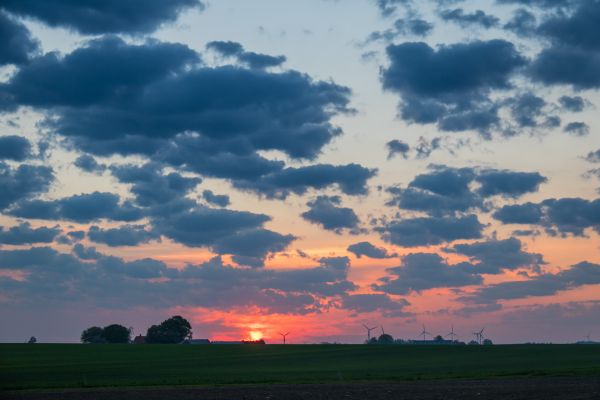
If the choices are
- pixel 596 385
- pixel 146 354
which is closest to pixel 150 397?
pixel 596 385

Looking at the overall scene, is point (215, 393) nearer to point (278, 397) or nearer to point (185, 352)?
point (278, 397)

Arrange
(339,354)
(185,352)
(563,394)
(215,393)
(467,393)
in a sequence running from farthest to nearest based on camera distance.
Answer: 1. (185,352)
2. (339,354)
3. (215,393)
4. (467,393)
5. (563,394)

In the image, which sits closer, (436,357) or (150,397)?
(150,397)

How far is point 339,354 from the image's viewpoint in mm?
167625

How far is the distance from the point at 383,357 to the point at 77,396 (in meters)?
102

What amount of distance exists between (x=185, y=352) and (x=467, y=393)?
144639 mm

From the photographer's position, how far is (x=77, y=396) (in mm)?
55625

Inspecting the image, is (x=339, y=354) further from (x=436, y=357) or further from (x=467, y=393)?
(x=467, y=393)

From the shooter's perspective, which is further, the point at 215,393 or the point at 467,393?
the point at 215,393

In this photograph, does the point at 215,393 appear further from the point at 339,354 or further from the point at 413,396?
the point at 339,354

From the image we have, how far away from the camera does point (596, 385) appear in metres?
52.2

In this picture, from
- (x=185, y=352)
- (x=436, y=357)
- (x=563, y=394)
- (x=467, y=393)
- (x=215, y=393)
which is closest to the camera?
(x=563, y=394)

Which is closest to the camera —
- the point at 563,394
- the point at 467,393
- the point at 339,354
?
the point at 563,394

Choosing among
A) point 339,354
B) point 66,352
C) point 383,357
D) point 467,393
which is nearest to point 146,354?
point 66,352
